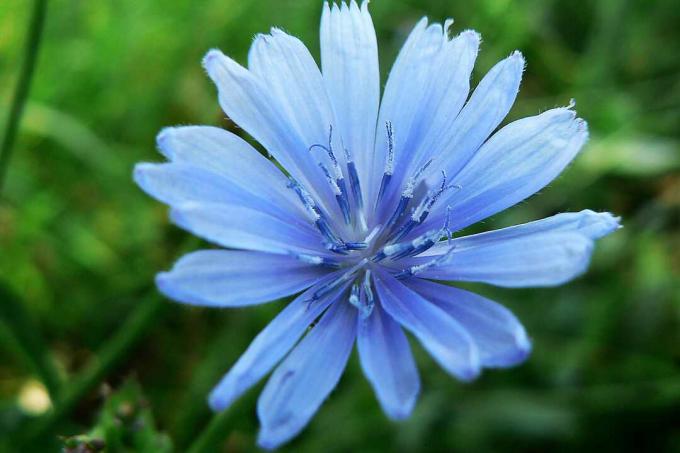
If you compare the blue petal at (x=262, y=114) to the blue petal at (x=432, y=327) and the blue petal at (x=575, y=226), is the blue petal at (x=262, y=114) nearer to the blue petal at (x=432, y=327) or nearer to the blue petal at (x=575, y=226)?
the blue petal at (x=432, y=327)

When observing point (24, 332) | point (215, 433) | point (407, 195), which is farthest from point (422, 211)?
point (24, 332)

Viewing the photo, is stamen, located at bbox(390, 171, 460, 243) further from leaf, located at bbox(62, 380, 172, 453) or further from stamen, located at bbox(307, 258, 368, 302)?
leaf, located at bbox(62, 380, 172, 453)

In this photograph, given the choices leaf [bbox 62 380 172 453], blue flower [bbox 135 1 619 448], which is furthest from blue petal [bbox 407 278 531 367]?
leaf [bbox 62 380 172 453]

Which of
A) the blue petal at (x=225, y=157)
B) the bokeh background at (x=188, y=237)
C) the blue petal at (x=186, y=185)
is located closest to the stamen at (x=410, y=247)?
the blue petal at (x=225, y=157)

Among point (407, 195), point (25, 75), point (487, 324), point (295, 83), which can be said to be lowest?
point (487, 324)

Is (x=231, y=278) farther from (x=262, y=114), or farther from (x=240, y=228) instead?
(x=262, y=114)

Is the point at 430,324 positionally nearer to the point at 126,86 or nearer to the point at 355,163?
the point at 355,163
